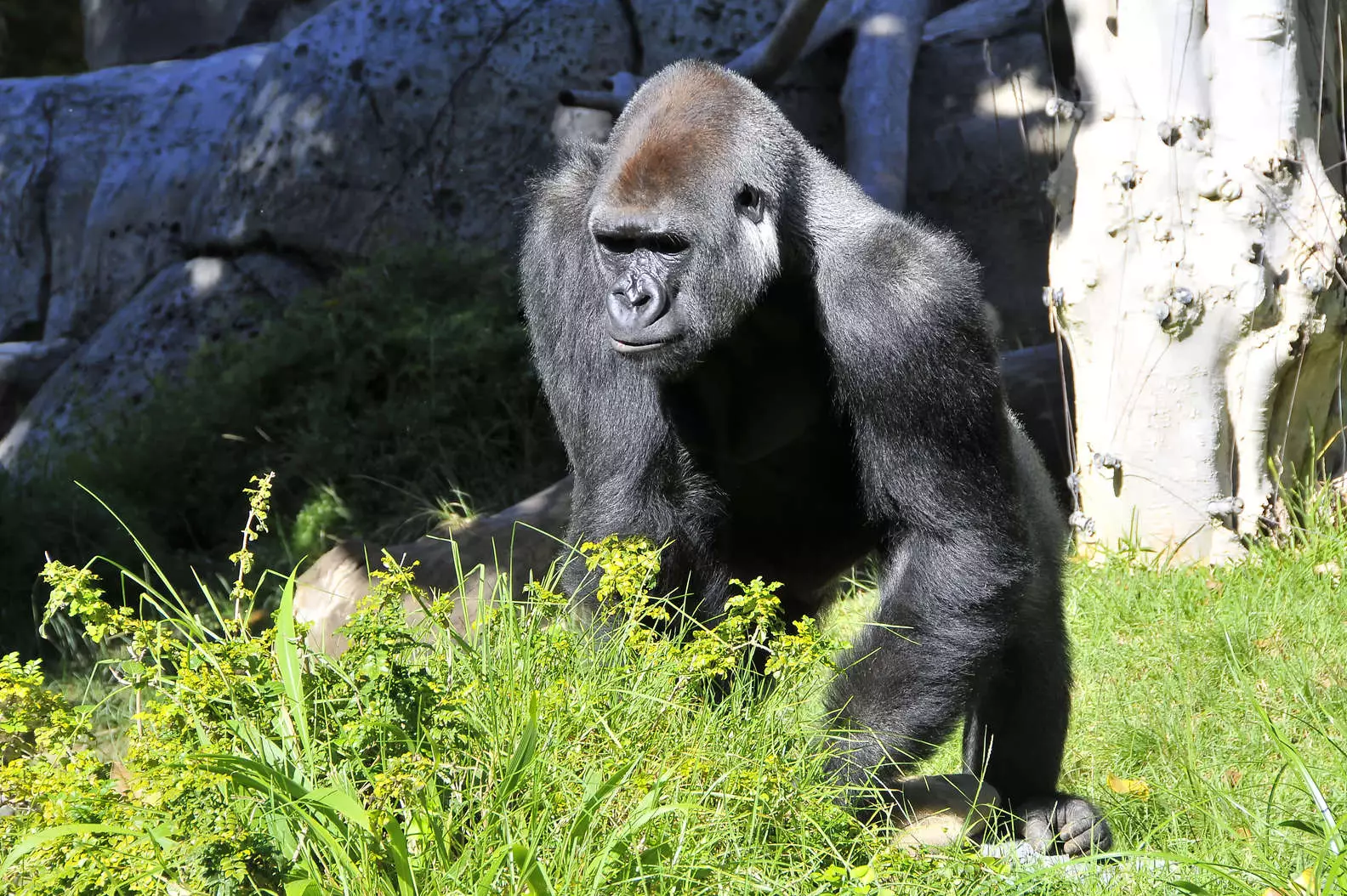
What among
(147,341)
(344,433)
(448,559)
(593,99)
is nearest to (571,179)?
(448,559)

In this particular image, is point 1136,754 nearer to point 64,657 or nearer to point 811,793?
point 811,793

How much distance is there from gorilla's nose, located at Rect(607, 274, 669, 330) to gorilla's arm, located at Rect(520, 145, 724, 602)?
105 millimetres

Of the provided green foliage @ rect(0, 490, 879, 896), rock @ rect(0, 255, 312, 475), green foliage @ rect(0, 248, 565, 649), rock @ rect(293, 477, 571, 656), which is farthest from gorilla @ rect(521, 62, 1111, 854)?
rock @ rect(0, 255, 312, 475)

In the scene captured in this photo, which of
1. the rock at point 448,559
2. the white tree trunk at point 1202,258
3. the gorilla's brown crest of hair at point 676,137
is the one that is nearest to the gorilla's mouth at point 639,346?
the gorilla's brown crest of hair at point 676,137

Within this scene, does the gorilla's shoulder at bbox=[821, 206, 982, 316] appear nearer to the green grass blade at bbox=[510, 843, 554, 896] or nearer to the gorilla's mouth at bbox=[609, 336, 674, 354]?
the gorilla's mouth at bbox=[609, 336, 674, 354]

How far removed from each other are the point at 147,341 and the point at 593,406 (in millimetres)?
5064

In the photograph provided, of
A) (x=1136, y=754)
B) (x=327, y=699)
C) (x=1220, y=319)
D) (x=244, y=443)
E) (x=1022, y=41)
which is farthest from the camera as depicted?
(x=1022, y=41)

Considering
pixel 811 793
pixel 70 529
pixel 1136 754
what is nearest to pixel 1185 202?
pixel 1136 754

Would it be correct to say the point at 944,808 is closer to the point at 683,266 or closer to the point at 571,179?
the point at 683,266

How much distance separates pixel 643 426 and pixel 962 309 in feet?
2.75

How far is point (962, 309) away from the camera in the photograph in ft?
10.9

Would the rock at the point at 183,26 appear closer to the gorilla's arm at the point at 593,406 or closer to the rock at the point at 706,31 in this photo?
the rock at the point at 706,31

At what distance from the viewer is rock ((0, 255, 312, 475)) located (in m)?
7.47

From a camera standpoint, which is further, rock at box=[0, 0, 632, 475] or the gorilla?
rock at box=[0, 0, 632, 475]
